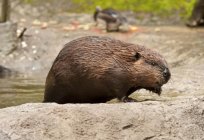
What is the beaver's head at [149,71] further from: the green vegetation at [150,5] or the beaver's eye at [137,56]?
the green vegetation at [150,5]

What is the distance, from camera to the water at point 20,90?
7.58m

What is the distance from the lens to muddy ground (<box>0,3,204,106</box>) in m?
11.3

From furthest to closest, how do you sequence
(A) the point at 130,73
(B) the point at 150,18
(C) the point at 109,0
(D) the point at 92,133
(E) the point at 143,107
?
(C) the point at 109,0
(B) the point at 150,18
(A) the point at 130,73
(E) the point at 143,107
(D) the point at 92,133

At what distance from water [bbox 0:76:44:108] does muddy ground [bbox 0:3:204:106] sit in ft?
0.91

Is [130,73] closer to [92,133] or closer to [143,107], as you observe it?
[143,107]

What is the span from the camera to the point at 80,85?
244 inches

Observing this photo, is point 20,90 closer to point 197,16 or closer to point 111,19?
point 111,19

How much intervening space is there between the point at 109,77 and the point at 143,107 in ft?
2.61

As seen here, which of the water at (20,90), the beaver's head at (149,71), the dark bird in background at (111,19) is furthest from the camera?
the dark bird in background at (111,19)

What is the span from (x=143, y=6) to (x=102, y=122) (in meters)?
13.7

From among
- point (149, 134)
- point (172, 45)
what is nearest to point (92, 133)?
point (149, 134)

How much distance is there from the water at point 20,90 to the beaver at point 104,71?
47.4 inches

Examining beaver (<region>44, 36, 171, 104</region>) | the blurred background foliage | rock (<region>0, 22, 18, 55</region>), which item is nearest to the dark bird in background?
the blurred background foliage

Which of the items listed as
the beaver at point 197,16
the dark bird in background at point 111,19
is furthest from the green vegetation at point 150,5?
the dark bird in background at point 111,19
